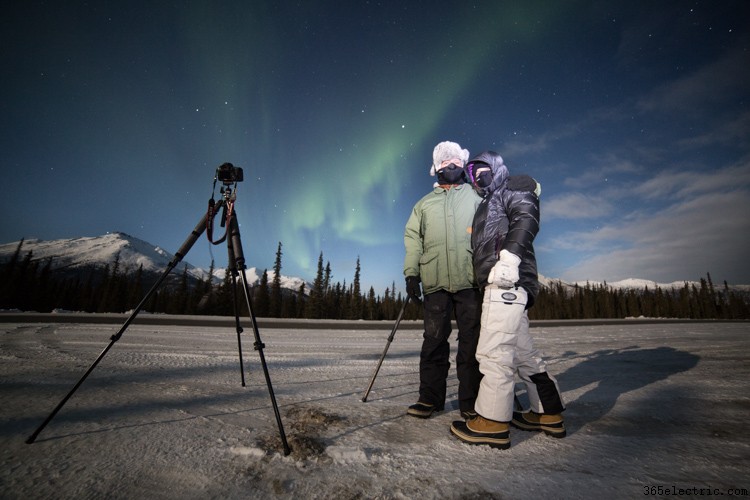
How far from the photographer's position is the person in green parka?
9.40 ft

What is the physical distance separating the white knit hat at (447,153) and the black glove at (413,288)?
4.22 ft

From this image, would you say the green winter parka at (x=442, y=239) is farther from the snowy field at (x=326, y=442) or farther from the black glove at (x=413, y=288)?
the snowy field at (x=326, y=442)

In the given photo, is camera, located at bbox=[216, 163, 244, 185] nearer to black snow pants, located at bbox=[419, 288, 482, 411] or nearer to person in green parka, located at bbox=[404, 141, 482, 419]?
person in green parka, located at bbox=[404, 141, 482, 419]

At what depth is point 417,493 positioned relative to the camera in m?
1.50

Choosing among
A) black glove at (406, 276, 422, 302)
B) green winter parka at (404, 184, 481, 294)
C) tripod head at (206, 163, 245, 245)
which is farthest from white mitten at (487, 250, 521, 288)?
tripod head at (206, 163, 245, 245)

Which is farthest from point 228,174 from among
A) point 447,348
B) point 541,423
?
point 541,423

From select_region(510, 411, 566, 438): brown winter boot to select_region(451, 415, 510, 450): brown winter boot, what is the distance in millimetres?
461

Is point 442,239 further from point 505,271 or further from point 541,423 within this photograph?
point 541,423

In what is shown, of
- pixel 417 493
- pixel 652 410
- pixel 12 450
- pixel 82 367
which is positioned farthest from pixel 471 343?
pixel 82 367

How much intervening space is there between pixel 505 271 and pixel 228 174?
2820 mm

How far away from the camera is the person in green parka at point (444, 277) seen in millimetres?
2865

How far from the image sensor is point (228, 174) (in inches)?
121

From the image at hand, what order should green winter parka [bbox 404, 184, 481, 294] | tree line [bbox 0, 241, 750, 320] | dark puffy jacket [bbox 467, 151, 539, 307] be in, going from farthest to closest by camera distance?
tree line [bbox 0, 241, 750, 320] < green winter parka [bbox 404, 184, 481, 294] < dark puffy jacket [bbox 467, 151, 539, 307]

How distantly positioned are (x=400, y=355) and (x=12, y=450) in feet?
17.8
